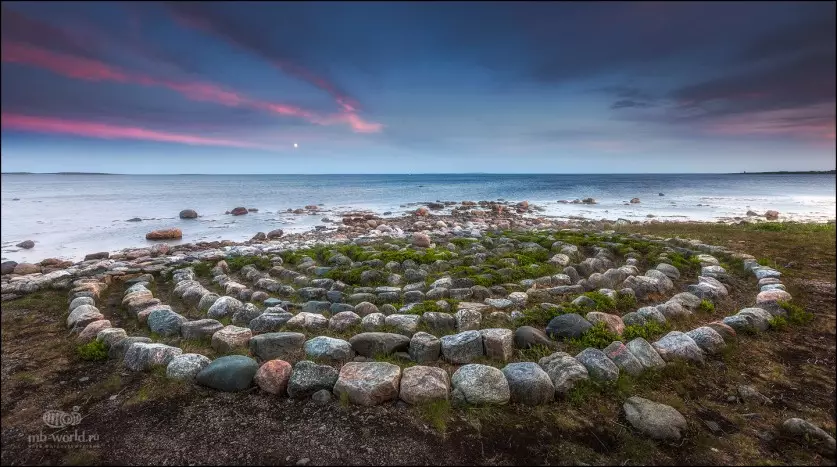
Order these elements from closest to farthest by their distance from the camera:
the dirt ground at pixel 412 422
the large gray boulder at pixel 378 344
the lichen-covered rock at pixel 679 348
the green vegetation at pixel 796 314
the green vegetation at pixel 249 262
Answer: the dirt ground at pixel 412 422 < the lichen-covered rock at pixel 679 348 < the large gray boulder at pixel 378 344 < the green vegetation at pixel 796 314 < the green vegetation at pixel 249 262

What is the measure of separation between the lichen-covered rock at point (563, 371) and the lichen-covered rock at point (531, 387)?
0.45 feet

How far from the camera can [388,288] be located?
8852 mm

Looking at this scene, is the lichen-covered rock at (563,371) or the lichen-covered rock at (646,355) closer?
the lichen-covered rock at (563,371)

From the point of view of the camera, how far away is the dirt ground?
143 inches

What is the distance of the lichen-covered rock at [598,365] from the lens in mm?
4758

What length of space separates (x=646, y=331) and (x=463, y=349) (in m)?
3.17

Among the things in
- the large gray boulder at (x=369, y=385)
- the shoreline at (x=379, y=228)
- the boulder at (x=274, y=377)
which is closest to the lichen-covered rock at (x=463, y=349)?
the large gray boulder at (x=369, y=385)

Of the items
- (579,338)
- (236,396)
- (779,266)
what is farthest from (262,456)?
(779,266)

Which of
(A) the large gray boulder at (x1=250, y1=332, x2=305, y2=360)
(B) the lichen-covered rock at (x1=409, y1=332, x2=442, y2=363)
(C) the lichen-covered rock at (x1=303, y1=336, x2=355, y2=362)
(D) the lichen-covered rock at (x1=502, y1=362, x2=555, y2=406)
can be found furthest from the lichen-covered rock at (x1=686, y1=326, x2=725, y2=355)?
(A) the large gray boulder at (x1=250, y1=332, x2=305, y2=360)

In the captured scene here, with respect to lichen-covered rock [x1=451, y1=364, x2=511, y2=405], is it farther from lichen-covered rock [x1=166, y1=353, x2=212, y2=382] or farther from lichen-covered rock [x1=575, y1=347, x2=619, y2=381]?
lichen-covered rock [x1=166, y1=353, x2=212, y2=382]

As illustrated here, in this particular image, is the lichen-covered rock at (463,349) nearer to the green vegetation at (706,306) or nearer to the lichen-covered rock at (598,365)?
the lichen-covered rock at (598,365)

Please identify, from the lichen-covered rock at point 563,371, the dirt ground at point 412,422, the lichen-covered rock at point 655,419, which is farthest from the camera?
the lichen-covered rock at point 563,371

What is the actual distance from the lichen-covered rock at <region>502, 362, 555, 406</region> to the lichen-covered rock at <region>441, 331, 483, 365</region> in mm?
867

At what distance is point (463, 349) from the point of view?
5.55 m
